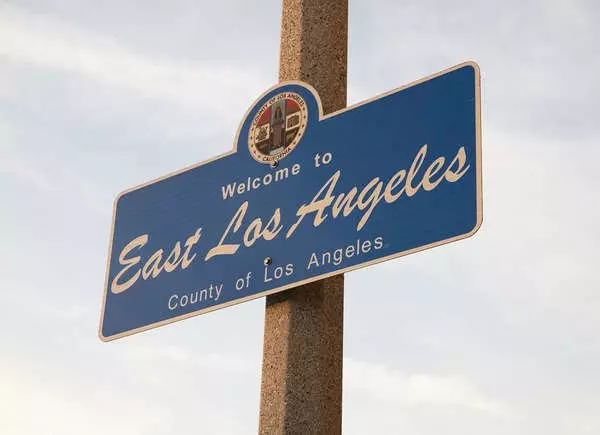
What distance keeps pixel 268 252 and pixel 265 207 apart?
283 mm

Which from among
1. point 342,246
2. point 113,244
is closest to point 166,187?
point 113,244

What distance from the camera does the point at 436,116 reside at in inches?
224

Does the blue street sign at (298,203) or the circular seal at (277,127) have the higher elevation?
the circular seal at (277,127)

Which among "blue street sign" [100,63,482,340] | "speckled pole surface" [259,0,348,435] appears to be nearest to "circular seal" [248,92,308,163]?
"blue street sign" [100,63,482,340]

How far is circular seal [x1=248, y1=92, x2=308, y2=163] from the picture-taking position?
6.16 metres

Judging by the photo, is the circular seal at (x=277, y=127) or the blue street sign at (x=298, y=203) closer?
the blue street sign at (x=298, y=203)

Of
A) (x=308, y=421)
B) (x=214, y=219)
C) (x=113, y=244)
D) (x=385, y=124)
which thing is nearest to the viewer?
(x=308, y=421)

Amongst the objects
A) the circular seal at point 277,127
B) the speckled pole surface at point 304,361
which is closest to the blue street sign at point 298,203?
the circular seal at point 277,127

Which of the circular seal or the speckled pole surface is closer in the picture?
the speckled pole surface

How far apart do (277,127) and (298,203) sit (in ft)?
1.77

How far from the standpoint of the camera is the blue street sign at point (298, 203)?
217 inches

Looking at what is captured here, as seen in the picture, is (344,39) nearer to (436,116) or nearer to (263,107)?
(263,107)

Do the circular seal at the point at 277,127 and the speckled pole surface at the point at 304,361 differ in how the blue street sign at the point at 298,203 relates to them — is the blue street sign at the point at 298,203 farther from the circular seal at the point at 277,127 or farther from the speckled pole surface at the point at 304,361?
the speckled pole surface at the point at 304,361

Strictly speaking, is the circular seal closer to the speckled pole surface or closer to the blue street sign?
the blue street sign
